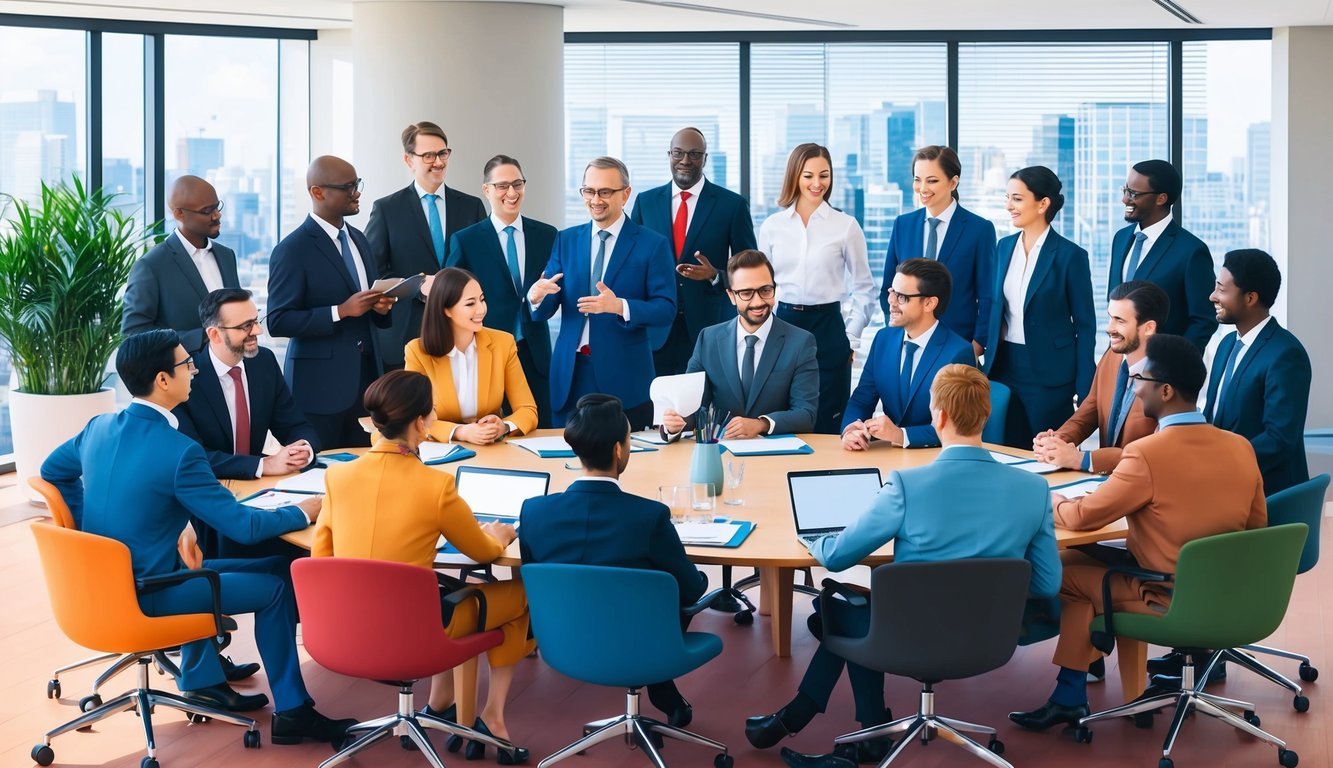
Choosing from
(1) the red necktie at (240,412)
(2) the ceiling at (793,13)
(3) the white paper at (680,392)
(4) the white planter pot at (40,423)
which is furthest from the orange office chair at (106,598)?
(2) the ceiling at (793,13)

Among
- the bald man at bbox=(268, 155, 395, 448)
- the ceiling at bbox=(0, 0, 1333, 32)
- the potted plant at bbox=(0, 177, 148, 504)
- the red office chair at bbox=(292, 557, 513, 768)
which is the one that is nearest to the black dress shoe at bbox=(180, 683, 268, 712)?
the red office chair at bbox=(292, 557, 513, 768)

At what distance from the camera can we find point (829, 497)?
4094 millimetres

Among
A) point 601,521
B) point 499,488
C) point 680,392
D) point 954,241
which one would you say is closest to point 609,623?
point 601,521

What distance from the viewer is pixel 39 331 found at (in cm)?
774

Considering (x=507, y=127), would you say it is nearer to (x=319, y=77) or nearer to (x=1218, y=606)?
(x=319, y=77)

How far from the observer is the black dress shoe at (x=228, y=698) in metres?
4.66

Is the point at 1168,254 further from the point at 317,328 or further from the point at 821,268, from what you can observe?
the point at 317,328

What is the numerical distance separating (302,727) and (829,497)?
1.89 meters

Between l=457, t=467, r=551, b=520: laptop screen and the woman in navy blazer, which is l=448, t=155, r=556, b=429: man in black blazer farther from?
the woman in navy blazer

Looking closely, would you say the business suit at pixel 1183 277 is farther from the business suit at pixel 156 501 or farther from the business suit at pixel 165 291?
the business suit at pixel 165 291

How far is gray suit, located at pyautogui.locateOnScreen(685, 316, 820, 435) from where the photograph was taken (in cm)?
550

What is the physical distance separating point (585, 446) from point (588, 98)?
6823 mm

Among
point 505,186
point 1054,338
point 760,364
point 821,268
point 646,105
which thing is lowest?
point 760,364

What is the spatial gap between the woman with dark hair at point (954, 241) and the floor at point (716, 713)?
1.60 m
